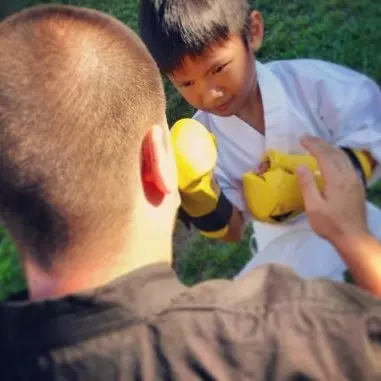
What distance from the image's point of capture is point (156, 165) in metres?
1.18

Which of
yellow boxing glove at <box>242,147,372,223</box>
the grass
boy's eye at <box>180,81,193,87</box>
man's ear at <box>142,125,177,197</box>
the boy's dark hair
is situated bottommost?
the grass

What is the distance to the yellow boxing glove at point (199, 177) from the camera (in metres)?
1.78

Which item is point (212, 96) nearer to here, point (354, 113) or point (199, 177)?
point (199, 177)

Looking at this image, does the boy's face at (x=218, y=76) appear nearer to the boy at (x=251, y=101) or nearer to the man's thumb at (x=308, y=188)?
the boy at (x=251, y=101)

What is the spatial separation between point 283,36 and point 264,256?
1.49m

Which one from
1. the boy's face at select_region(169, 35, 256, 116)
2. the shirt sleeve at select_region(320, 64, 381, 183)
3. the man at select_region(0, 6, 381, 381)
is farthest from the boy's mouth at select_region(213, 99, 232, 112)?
the man at select_region(0, 6, 381, 381)

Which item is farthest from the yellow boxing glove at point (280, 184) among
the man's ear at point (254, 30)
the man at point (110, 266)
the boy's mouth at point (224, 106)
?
the man at point (110, 266)

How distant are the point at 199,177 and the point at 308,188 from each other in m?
0.24

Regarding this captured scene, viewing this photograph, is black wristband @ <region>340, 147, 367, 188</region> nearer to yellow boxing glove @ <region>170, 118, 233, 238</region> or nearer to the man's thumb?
the man's thumb

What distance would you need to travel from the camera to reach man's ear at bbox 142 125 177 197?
3.89 ft

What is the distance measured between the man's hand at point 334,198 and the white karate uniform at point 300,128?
0.53 feet

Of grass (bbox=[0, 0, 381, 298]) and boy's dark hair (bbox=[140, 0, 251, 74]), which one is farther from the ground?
boy's dark hair (bbox=[140, 0, 251, 74])

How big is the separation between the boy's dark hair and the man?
659 millimetres

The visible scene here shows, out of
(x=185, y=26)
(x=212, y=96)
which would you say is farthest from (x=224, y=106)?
(x=185, y=26)
